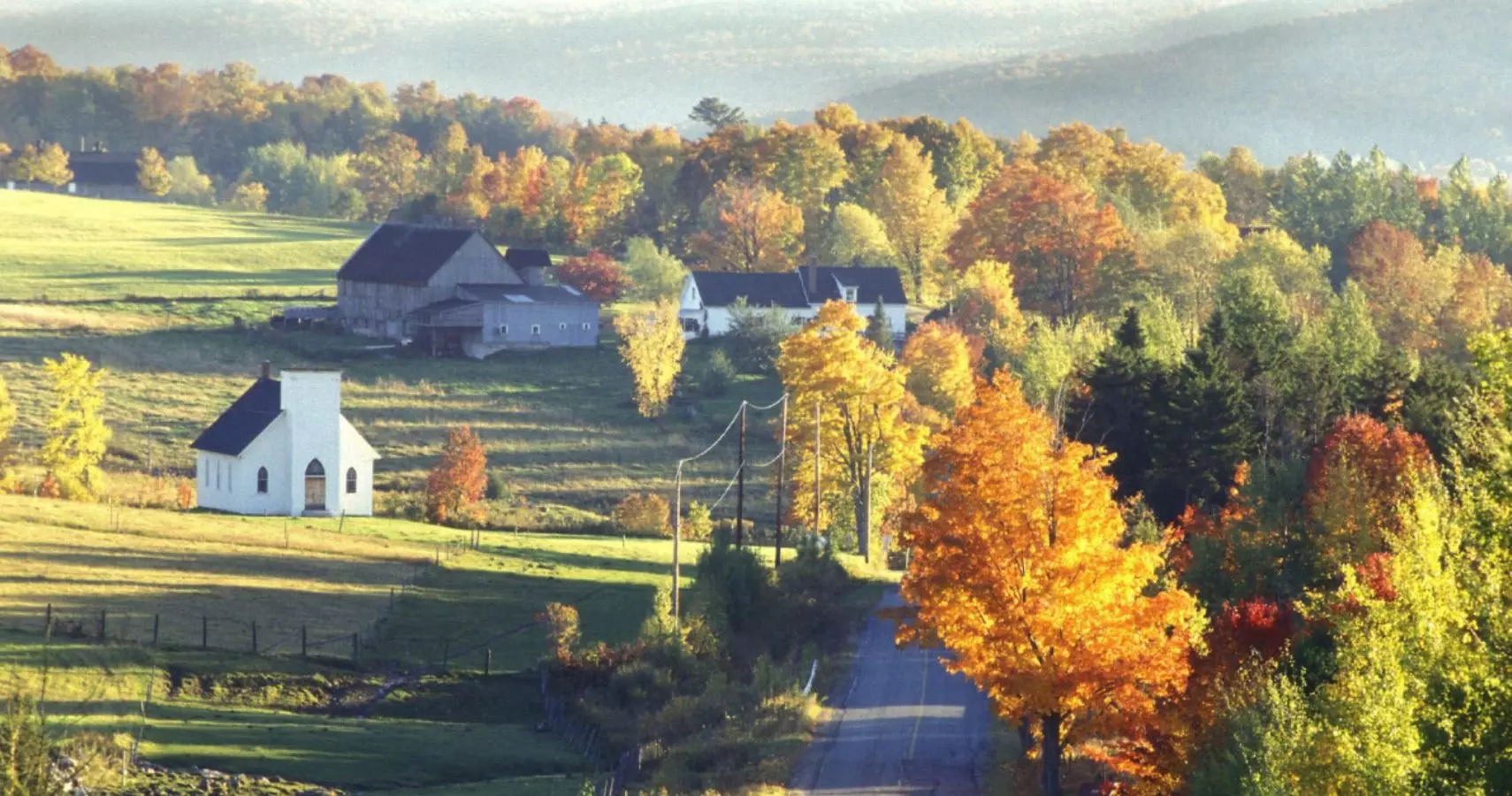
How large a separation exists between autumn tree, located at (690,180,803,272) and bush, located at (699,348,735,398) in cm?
3144

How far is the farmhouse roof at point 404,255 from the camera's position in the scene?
11662 centimetres

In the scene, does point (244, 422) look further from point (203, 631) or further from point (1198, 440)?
point (1198, 440)

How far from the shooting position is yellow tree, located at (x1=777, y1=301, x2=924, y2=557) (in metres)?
74.1

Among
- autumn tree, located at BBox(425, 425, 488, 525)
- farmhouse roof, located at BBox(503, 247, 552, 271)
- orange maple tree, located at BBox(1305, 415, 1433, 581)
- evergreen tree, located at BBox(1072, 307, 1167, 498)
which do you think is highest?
orange maple tree, located at BBox(1305, 415, 1433, 581)

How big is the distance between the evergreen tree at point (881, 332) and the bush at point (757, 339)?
419cm

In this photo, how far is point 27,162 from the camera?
174250 millimetres

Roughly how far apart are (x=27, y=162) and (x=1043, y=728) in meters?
153

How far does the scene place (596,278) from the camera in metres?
123

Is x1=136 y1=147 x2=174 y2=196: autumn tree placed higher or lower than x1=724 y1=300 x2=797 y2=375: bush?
higher

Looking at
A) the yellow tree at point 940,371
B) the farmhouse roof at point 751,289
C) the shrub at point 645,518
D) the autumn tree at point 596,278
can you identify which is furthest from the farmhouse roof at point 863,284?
the shrub at point 645,518

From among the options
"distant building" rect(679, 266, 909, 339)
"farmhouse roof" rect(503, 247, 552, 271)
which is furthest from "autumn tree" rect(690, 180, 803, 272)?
"farmhouse roof" rect(503, 247, 552, 271)

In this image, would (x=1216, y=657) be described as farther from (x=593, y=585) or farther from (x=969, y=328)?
(x=969, y=328)

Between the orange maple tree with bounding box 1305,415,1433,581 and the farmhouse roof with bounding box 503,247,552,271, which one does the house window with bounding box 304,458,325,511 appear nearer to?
the orange maple tree with bounding box 1305,415,1433,581

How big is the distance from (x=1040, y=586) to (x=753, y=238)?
9705cm
